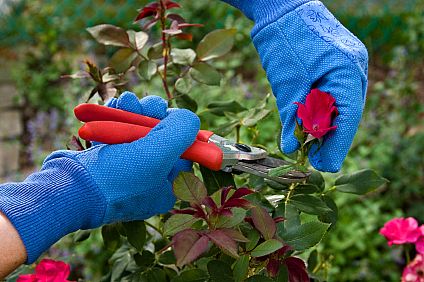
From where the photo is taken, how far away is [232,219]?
1.06m

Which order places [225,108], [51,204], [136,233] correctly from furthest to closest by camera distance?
[225,108], [136,233], [51,204]

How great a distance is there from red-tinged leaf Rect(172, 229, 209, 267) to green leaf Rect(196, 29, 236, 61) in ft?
2.15

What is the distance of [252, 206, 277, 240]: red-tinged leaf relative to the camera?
108cm

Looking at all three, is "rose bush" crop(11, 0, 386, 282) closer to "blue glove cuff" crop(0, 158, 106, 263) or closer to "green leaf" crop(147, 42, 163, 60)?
"green leaf" crop(147, 42, 163, 60)

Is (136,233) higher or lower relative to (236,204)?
lower

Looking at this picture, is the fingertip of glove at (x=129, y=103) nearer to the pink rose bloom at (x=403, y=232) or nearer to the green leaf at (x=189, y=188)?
the green leaf at (x=189, y=188)

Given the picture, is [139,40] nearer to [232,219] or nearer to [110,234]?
[110,234]

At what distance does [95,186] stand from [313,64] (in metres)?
0.42

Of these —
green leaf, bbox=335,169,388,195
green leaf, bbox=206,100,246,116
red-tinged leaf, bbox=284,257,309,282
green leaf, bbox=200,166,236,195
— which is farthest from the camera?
green leaf, bbox=206,100,246,116

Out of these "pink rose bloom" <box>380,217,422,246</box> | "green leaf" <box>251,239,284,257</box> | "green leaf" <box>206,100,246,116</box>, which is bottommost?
"pink rose bloom" <box>380,217,422,246</box>

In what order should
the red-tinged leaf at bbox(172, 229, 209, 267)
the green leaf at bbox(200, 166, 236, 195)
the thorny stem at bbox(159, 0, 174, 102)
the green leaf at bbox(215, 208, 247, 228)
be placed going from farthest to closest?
the thorny stem at bbox(159, 0, 174, 102) < the green leaf at bbox(200, 166, 236, 195) < the green leaf at bbox(215, 208, 247, 228) < the red-tinged leaf at bbox(172, 229, 209, 267)

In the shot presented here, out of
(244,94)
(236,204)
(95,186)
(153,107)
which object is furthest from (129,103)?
(244,94)

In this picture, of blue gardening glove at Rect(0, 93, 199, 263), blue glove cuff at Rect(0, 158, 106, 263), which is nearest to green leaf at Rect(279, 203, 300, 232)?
blue gardening glove at Rect(0, 93, 199, 263)

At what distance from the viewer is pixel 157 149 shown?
43.8 inches
